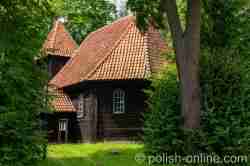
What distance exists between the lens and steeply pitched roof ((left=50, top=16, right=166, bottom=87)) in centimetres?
2197

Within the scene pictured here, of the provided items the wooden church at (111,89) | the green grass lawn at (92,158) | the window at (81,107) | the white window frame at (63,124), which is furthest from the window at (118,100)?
the green grass lawn at (92,158)

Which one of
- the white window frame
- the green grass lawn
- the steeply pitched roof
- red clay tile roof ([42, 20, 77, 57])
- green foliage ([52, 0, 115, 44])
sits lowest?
the green grass lawn

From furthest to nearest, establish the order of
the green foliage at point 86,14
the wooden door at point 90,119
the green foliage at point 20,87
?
1. the green foliage at point 86,14
2. the wooden door at point 90,119
3. the green foliage at point 20,87

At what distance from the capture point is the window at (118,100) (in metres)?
22.5

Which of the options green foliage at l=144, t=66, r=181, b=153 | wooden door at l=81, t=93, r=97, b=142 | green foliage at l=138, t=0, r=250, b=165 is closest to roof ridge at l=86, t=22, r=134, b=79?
wooden door at l=81, t=93, r=97, b=142

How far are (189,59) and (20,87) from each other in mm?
5532

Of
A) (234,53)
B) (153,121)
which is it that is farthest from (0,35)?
(234,53)

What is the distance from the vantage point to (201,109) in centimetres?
1324

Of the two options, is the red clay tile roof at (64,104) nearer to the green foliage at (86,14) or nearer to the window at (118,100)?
the window at (118,100)

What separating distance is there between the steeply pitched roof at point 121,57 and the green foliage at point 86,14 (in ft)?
51.8

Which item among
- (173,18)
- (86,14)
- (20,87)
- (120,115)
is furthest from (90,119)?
(86,14)

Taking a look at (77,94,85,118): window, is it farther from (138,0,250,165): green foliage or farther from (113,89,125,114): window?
(138,0,250,165): green foliage

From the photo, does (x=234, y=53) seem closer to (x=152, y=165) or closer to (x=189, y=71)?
(x=189, y=71)

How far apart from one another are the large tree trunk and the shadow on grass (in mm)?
2363
